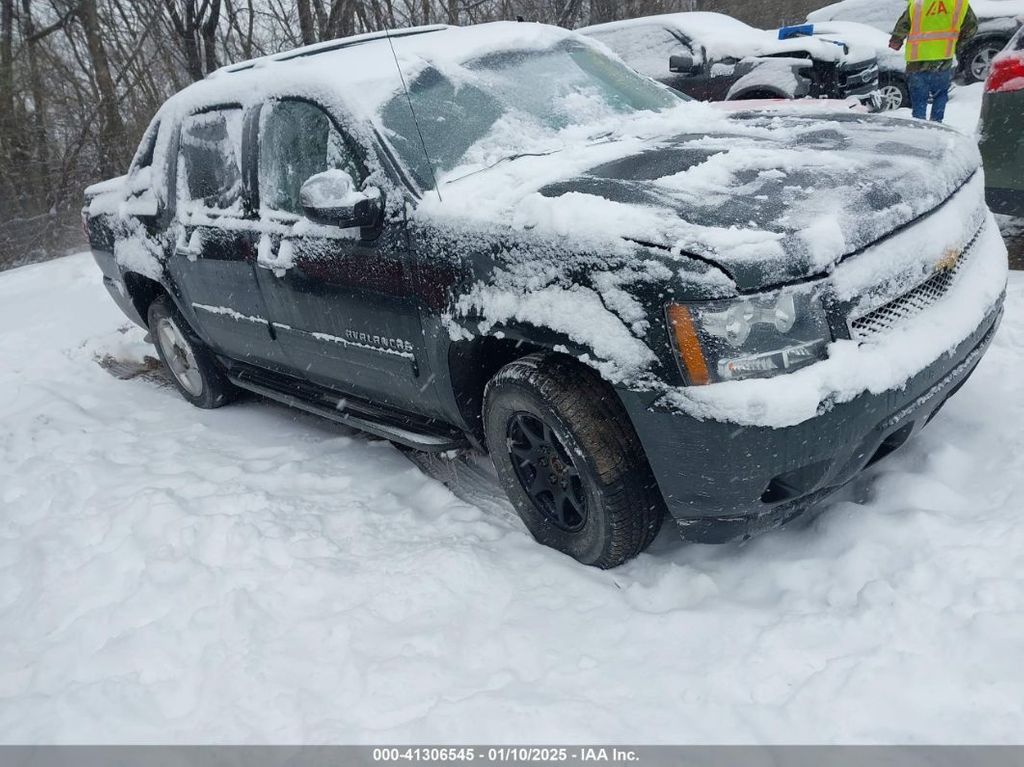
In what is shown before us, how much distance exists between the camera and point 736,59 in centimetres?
959

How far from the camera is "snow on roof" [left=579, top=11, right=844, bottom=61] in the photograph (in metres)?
9.23

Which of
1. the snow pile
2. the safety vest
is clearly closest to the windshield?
the safety vest

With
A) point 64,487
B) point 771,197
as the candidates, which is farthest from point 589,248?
point 64,487

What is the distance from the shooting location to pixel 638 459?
8.86 ft

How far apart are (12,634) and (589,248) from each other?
7.91 feet

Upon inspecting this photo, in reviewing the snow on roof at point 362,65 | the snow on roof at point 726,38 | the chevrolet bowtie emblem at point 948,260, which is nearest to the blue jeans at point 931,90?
the snow on roof at point 726,38

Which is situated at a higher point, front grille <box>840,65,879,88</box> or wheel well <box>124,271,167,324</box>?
front grille <box>840,65,879,88</box>

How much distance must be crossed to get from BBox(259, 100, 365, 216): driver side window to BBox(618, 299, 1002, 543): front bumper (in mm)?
1655

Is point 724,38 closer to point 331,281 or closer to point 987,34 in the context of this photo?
point 987,34

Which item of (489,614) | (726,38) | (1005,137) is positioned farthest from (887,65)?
(489,614)

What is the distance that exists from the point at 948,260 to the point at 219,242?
3215 millimetres

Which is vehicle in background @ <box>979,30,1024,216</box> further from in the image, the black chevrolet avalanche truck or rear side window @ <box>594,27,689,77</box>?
rear side window @ <box>594,27,689,77</box>

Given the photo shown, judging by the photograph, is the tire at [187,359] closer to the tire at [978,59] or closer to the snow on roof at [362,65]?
the snow on roof at [362,65]
